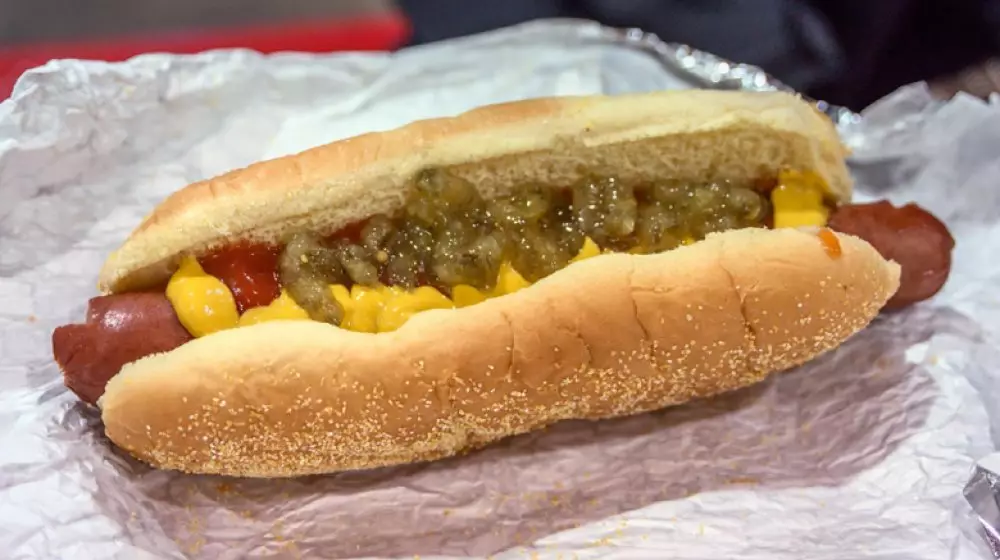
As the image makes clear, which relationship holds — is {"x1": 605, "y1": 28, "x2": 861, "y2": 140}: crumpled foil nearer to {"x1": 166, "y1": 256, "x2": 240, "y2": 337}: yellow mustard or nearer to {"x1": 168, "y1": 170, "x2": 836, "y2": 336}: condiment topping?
{"x1": 168, "y1": 170, "x2": 836, "y2": 336}: condiment topping

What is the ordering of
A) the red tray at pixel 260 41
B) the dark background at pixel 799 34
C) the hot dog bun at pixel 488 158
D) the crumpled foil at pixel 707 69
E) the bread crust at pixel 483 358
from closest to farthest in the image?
1. the bread crust at pixel 483 358
2. the hot dog bun at pixel 488 158
3. the crumpled foil at pixel 707 69
4. the dark background at pixel 799 34
5. the red tray at pixel 260 41

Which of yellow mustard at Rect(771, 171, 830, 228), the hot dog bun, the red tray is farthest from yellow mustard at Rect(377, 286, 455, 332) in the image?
the red tray

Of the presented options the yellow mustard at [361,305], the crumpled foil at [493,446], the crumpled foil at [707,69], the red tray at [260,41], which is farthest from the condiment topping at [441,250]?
the red tray at [260,41]

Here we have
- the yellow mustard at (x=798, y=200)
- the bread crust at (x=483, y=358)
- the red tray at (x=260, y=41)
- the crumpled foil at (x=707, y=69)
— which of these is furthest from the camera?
the red tray at (x=260, y=41)

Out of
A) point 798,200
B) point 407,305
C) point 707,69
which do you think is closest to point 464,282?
point 407,305

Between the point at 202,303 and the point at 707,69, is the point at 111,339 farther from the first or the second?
the point at 707,69

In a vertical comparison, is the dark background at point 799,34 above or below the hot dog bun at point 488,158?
above

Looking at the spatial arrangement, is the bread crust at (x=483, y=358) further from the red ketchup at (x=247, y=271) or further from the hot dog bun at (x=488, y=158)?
the hot dog bun at (x=488, y=158)
